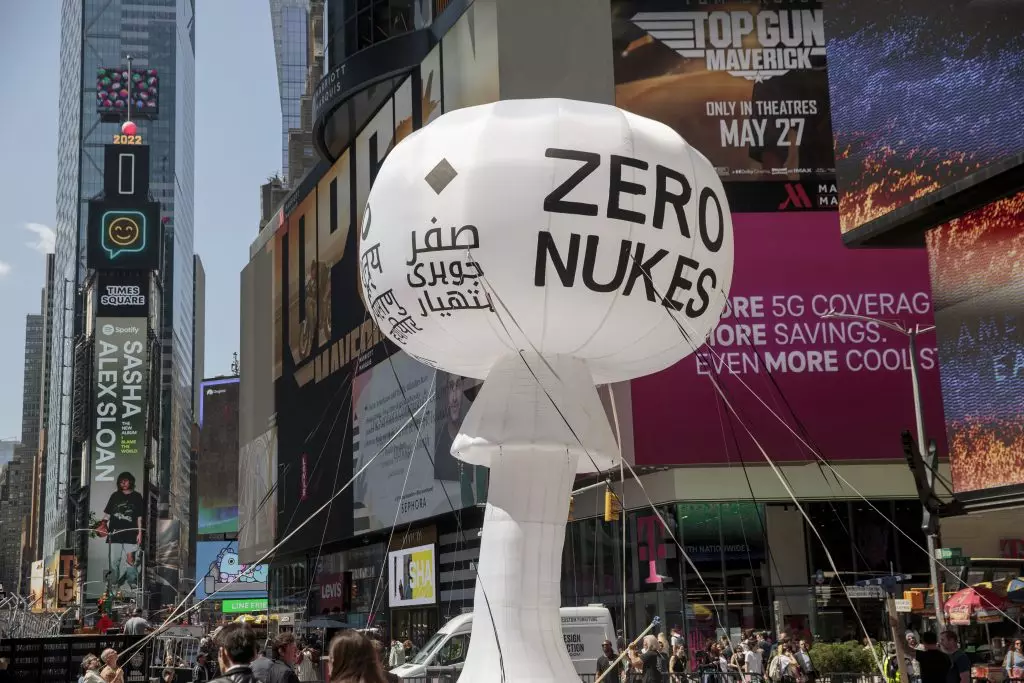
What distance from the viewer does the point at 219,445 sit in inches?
5305

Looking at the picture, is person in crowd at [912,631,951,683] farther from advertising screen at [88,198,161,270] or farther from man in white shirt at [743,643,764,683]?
advertising screen at [88,198,161,270]

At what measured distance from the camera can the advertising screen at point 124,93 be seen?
17850 cm

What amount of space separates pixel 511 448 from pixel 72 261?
558 ft

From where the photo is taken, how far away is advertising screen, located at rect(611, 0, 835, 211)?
1444 inches

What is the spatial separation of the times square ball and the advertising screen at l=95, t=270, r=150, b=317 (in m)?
115

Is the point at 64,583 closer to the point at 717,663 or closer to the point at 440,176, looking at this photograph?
the point at 717,663

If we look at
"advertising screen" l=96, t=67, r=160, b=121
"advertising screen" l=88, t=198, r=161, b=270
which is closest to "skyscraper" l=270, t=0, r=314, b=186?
"advertising screen" l=88, t=198, r=161, b=270

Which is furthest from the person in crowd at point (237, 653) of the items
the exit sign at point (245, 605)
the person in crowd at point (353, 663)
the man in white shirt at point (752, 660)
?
the exit sign at point (245, 605)

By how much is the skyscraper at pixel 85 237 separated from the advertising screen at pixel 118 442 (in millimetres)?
23796

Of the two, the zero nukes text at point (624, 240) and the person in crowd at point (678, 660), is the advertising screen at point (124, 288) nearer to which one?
the person in crowd at point (678, 660)

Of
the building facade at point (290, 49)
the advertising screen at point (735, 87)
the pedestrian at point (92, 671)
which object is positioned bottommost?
the pedestrian at point (92, 671)

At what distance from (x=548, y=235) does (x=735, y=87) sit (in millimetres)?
29152

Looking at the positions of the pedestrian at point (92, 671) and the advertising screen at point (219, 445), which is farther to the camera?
the advertising screen at point (219, 445)

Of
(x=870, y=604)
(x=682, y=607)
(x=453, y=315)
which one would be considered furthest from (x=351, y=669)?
(x=870, y=604)
